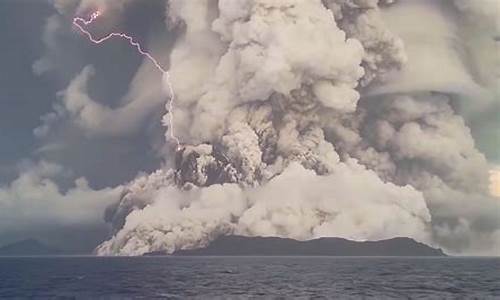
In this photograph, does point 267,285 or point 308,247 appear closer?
point 267,285

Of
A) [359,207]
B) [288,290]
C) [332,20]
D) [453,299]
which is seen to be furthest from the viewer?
[332,20]

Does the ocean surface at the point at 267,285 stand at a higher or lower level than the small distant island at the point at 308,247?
lower

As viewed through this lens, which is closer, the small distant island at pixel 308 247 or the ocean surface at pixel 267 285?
the ocean surface at pixel 267 285

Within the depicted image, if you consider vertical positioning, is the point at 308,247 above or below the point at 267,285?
above

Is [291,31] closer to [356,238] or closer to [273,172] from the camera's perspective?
[273,172]

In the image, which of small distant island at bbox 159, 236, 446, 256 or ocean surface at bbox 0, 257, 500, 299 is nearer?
ocean surface at bbox 0, 257, 500, 299

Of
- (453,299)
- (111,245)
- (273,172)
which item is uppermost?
(273,172)

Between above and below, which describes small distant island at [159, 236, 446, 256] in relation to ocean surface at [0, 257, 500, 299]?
above

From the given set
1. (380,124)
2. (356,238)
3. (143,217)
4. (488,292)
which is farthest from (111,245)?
(488,292)
